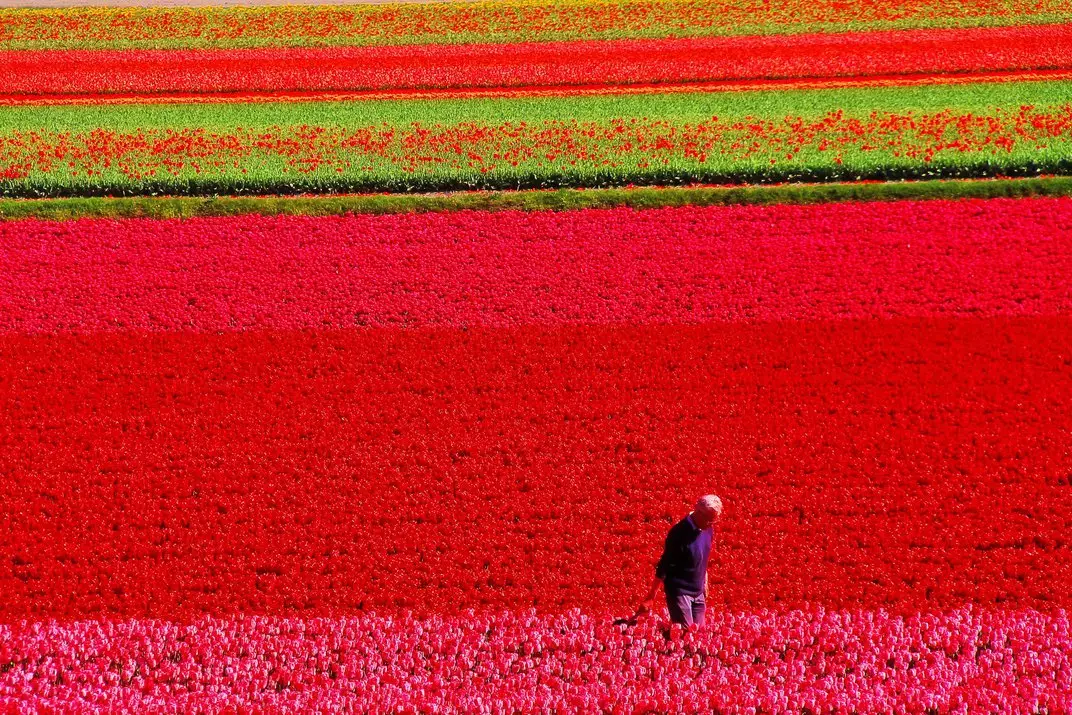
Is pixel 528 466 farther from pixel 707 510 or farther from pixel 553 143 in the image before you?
pixel 553 143

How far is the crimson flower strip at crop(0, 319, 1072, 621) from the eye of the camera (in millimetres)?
8336

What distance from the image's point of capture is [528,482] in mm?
9672

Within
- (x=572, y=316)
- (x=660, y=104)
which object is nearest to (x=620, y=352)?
(x=572, y=316)

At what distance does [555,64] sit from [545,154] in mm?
9136

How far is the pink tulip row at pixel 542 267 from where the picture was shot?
43.4 feet

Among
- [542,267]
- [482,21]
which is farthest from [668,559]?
[482,21]

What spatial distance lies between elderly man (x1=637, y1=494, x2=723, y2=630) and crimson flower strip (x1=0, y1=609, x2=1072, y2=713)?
242 millimetres

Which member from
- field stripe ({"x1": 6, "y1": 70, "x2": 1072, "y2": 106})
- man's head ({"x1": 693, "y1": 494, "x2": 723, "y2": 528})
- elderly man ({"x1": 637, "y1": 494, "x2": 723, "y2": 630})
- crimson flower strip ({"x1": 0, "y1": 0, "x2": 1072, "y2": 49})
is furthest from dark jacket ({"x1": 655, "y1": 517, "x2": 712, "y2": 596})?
crimson flower strip ({"x1": 0, "y1": 0, "x2": 1072, "y2": 49})

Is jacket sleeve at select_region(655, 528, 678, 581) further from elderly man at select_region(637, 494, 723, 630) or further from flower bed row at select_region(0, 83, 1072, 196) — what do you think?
flower bed row at select_region(0, 83, 1072, 196)

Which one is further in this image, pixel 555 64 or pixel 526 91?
pixel 555 64

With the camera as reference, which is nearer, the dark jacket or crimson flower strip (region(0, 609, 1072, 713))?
crimson flower strip (region(0, 609, 1072, 713))

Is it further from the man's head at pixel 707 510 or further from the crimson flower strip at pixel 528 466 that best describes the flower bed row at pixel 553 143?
the man's head at pixel 707 510

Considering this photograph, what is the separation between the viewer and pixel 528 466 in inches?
392

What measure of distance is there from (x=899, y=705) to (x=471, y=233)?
11497 millimetres
